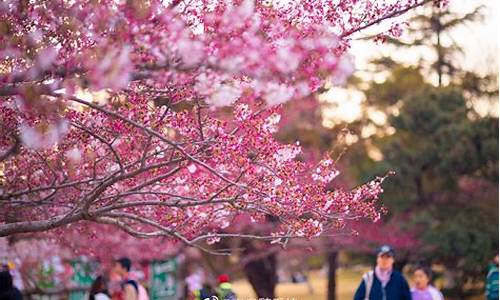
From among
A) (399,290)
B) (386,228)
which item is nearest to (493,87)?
(386,228)

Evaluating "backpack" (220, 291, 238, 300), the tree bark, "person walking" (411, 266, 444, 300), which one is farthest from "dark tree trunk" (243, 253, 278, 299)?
"backpack" (220, 291, 238, 300)

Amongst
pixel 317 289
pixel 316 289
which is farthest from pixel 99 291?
pixel 317 289

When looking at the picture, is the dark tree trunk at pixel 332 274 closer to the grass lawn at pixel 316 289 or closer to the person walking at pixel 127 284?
the grass lawn at pixel 316 289

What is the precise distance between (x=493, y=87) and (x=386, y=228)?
7.05 m

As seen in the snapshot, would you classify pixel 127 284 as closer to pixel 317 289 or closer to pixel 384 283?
pixel 384 283

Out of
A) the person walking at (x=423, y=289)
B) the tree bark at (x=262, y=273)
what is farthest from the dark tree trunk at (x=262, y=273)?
the person walking at (x=423, y=289)

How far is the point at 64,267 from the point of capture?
18312 millimetres

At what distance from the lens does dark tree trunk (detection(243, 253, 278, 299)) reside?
23.0m

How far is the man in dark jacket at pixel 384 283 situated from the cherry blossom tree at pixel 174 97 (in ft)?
6.20

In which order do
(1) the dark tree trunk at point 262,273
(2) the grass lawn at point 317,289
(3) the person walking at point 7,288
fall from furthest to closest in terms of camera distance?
(2) the grass lawn at point 317,289 → (1) the dark tree trunk at point 262,273 → (3) the person walking at point 7,288

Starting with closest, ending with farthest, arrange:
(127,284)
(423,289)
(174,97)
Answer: (174,97) < (127,284) < (423,289)

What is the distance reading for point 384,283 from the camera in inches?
393

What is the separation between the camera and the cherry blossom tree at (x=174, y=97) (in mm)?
5246

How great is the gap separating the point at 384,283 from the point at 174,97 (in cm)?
410
